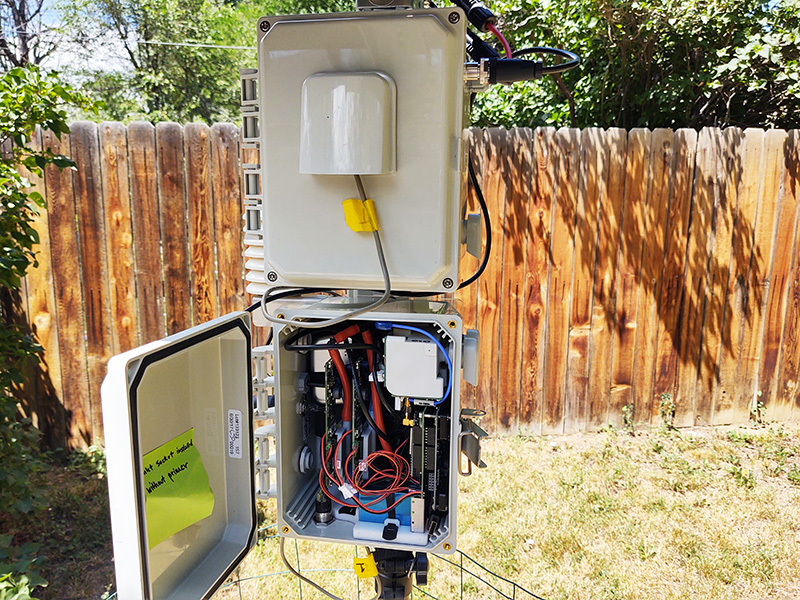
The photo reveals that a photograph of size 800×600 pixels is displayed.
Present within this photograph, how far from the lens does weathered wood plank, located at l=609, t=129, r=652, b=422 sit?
3.35 metres

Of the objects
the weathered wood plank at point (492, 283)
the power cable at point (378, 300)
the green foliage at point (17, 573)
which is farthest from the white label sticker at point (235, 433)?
the weathered wood plank at point (492, 283)

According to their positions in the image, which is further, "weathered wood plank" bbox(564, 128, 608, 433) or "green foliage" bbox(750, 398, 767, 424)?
"green foliage" bbox(750, 398, 767, 424)

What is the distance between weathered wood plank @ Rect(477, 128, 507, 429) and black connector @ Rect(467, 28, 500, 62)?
6.34 ft

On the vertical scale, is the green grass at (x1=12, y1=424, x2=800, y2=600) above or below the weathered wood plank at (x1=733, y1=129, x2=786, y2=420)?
below

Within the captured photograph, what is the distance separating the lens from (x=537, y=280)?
3.42 meters

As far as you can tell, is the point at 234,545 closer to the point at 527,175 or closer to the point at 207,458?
the point at 207,458

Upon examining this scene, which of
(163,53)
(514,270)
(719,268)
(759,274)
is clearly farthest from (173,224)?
(163,53)

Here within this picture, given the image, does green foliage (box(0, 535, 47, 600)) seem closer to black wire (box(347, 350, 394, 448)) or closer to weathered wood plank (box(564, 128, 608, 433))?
black wire (box(347, 350, 394, 448))

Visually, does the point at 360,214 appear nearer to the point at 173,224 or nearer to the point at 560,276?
the point at 173,224

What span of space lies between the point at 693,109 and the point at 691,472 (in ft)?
9.93

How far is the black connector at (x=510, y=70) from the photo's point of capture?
1.33 m

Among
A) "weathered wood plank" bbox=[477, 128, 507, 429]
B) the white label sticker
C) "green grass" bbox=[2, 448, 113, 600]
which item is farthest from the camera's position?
"weathered wood plank" bbox=[477, 128, 507, 429]

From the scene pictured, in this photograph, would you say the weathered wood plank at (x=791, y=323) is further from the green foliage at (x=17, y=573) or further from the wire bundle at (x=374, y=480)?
the green foliage at (x=17, y=573)

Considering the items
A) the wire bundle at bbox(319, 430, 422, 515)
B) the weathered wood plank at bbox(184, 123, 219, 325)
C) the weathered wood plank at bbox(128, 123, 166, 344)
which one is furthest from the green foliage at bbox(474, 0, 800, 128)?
the wire bundle at bbox(319, 430, 422, 515)
